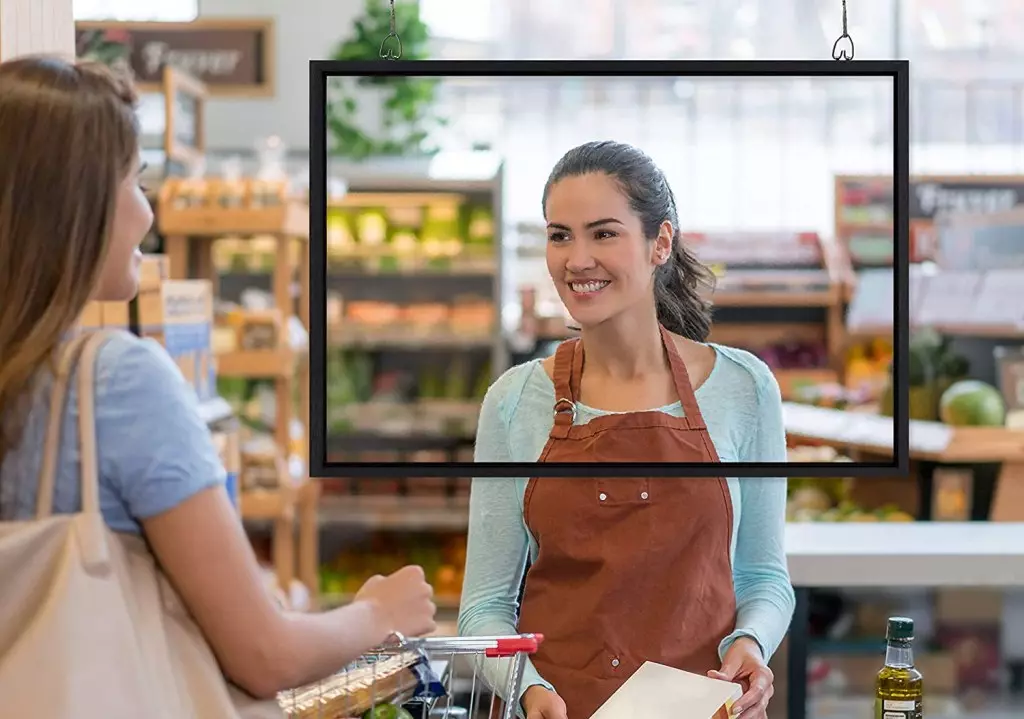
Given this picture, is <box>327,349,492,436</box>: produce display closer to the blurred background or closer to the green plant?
the blurred background

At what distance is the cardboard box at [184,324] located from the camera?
3.16 metres

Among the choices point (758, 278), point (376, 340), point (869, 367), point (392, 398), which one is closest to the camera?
point (392, 398)

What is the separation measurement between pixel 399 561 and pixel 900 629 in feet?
12.3

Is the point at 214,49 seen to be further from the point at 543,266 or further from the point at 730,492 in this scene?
the point at 730,492

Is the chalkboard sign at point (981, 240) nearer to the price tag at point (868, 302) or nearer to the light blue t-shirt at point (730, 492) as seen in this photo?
the price tag at point (868, 302)

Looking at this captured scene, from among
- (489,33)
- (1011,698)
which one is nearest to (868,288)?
(1011,698)

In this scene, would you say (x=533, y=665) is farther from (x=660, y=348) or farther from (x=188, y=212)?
(x=188, y=212)

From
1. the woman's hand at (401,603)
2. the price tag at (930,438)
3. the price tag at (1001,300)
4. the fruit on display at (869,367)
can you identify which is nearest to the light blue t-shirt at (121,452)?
the woman's hand at (401,603)

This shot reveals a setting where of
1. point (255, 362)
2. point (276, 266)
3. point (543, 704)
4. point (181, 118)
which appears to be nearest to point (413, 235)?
point (276, 266)

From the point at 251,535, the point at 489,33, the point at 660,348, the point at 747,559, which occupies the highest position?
the point at 489,33

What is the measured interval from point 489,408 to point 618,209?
0.38m

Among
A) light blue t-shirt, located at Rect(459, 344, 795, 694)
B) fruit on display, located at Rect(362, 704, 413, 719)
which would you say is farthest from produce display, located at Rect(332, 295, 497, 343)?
fruit on display, located at Rect(362, 704, 413, 719)

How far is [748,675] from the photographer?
2.00 m

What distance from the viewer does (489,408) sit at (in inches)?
81.2
